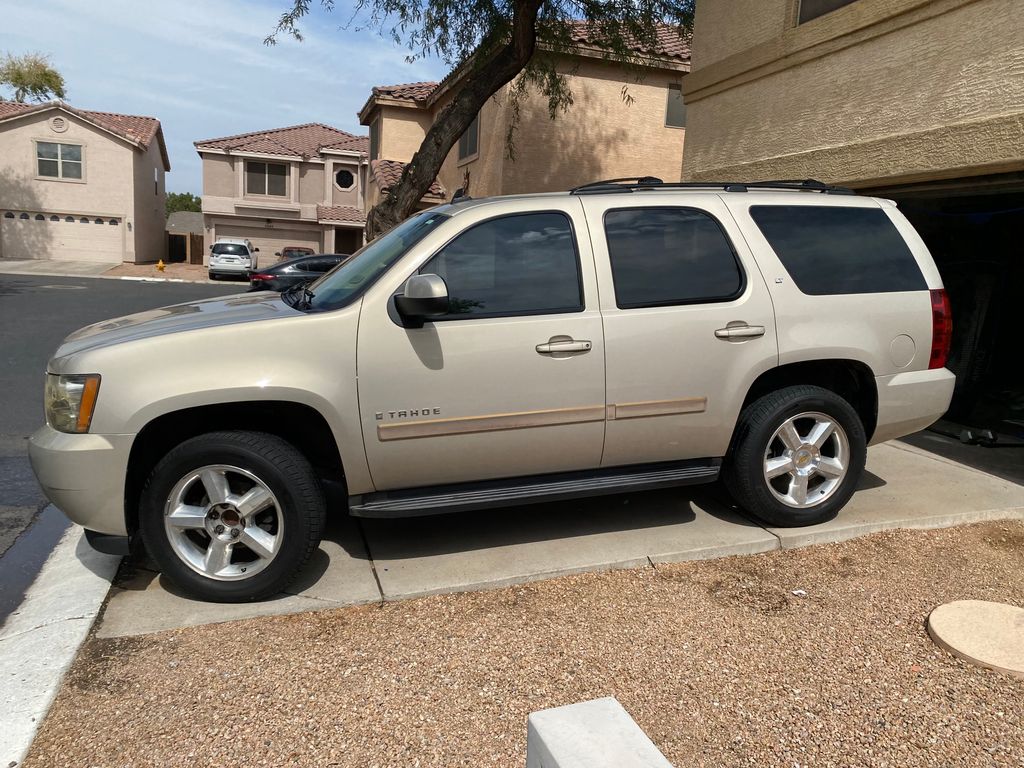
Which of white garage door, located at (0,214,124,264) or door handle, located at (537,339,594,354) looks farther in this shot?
white garage door, located at (0,214,124,264)

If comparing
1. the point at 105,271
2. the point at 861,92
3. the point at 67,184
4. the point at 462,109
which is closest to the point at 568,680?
the point at 861,92

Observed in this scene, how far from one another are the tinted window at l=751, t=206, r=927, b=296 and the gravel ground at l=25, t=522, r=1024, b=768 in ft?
5.57

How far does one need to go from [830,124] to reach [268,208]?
118 ft

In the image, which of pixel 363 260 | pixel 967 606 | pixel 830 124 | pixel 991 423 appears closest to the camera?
pixel 967 606

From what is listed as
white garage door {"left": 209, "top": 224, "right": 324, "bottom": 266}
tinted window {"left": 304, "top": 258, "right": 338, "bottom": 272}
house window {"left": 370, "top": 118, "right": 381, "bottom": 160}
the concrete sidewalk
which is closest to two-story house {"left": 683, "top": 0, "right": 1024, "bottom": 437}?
tinted window {"left": 304, "top": 258, "right": 338, "bottom": 272}

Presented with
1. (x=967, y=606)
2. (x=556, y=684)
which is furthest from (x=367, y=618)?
(x=967, y=606)

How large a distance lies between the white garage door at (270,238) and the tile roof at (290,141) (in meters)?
3.96

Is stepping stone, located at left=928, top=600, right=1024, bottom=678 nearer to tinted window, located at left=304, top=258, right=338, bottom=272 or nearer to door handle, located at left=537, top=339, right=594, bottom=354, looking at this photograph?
door handle, located at left=537, top=339, right=594, bottom=354

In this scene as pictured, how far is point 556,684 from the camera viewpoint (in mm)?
3088

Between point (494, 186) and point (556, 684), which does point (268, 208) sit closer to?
point (494, 186)

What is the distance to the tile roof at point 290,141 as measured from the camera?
37906mm

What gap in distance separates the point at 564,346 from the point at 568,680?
1.62m

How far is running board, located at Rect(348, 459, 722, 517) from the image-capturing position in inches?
151

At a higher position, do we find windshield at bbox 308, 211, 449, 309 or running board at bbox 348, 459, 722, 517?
windshield at bbox 308, 211, 449, 309
